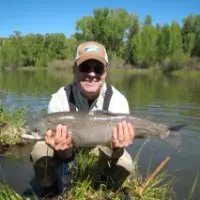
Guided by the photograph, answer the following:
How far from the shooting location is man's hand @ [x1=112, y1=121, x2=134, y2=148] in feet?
12.5

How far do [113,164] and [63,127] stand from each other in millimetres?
1080

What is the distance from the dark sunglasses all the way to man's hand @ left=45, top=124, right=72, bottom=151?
2.64 feet

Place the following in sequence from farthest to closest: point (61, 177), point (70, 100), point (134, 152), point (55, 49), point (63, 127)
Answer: point (55, 49), point (134, 152), point (61, 177), point (70, 100), point (63, 127)

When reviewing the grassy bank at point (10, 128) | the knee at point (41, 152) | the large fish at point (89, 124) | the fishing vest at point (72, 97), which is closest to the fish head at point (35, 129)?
the large fish at point (89, 124)

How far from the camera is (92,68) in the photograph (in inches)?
166

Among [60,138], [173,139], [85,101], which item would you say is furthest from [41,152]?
[173,139]

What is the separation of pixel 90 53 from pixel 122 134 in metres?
1.05

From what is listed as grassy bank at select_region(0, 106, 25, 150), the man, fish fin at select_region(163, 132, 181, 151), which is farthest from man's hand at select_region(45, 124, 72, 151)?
grassy bank at select_region(0, 106, 25, 150)

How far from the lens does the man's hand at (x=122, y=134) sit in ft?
12.5

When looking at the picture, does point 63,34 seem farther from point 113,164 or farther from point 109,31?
point 113,164

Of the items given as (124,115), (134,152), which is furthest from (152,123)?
(134,152)

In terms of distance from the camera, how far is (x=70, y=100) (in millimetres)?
4500

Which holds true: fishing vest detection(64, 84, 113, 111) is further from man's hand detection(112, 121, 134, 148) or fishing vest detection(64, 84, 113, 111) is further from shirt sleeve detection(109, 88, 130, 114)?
man's hand detection(112, 121, 134, 148)

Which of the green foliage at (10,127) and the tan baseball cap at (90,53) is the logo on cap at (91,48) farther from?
the green foliage at (10,127)
